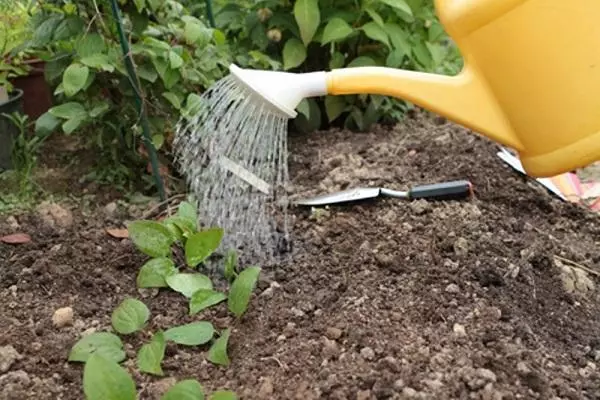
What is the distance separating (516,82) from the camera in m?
1.26

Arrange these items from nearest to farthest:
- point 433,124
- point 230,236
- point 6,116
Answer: point 230,236 < point 6,116 < point 433,124

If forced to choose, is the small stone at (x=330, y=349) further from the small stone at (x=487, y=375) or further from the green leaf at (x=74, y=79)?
the green leaf at (x=74, y=79)

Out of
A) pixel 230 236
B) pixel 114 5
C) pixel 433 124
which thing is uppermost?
pixel 114 5

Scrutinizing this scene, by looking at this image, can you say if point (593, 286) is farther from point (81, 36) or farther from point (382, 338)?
point (81, 36)

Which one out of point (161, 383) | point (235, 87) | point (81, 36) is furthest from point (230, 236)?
point (81, 36)

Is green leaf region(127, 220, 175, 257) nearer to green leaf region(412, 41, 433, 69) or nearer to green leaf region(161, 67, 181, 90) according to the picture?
green leaf region(161, 67, 181, 90)

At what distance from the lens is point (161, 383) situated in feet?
3.72

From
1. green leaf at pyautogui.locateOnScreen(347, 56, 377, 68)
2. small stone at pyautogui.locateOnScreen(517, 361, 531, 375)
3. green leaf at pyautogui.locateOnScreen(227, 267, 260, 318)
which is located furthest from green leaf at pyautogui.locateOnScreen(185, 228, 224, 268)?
green leaf at pyautogui.locateOnScreen(347, 56, 377, 68)

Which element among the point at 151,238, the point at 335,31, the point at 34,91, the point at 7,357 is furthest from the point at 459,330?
the point at 34,91

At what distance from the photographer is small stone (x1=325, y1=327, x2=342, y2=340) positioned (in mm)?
1200

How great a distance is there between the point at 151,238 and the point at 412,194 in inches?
20.8

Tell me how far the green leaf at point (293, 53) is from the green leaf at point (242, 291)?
86 cm

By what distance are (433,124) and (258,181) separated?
3.02 ft

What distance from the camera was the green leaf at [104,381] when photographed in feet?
3.38
